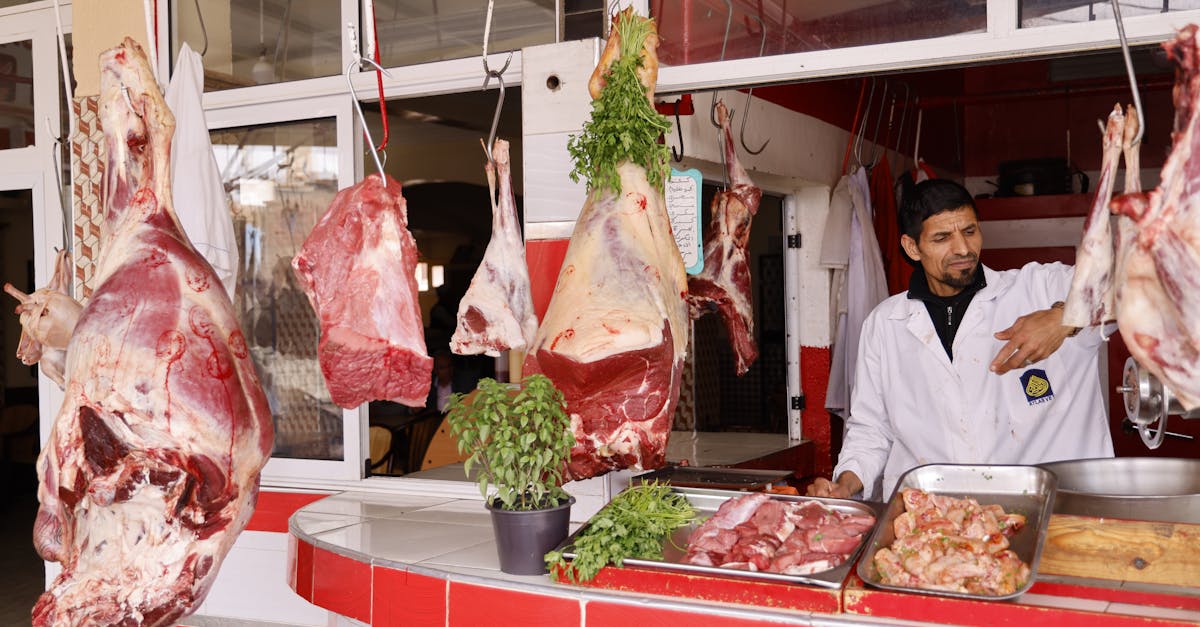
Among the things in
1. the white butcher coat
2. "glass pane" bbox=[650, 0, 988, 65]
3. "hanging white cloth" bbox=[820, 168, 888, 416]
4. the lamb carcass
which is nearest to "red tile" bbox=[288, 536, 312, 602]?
the lamb carcass

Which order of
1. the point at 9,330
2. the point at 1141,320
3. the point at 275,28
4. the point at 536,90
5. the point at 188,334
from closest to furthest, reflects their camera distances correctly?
the point at 1141,320 → the point at 188,334 → the point at 536,90 → the point at 275,28 → the point at 9,330

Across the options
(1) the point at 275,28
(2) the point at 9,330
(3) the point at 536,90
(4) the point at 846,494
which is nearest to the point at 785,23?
(3) the point at 536,90

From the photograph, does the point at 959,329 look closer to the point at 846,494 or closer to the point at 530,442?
the point at 846,494

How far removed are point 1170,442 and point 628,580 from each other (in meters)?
4.82

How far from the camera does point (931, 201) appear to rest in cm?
354

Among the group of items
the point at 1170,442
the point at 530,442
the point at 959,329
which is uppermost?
the point at 959,329

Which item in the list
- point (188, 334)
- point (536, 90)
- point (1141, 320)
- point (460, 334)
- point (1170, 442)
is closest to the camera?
point (1141, 320)

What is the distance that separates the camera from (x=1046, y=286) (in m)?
3.57

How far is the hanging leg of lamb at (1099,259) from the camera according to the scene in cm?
194

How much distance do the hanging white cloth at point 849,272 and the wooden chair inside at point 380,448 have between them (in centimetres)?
254

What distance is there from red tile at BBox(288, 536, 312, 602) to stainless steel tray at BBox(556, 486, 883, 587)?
96 cm

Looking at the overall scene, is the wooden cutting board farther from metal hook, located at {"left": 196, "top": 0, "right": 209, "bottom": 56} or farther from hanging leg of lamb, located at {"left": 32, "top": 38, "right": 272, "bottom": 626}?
metal hook, located at {"left": 196, "top": 0, "right": 209, "bottom": 56}

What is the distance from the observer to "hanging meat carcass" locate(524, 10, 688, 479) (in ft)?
8.30

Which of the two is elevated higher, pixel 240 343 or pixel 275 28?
pixel 275 28
